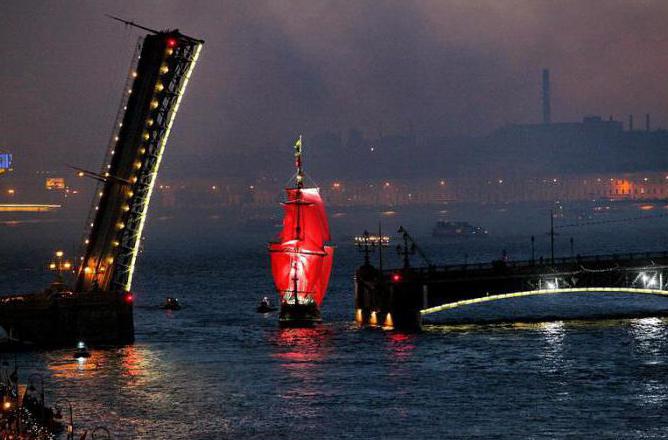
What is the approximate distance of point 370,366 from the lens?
6638 cm

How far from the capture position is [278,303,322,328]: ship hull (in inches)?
3329

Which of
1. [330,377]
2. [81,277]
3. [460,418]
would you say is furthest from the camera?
[81,277]

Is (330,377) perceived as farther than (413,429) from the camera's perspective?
Yes

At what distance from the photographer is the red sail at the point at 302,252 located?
8888 cm

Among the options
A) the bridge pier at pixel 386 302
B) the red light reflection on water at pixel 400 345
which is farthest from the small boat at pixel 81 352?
the bridge pier at pixel 386 302

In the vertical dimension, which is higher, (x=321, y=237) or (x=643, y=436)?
(x=321, y=237)

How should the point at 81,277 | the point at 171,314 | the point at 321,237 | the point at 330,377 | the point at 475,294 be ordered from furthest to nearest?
the point at 171,314 → the point at 321,237 → the point at 475,294 → the point at 81,277 → the point at 330,377

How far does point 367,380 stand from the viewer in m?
62.6

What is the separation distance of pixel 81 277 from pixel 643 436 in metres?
30.2

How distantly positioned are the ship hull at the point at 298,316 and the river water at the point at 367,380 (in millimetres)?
842

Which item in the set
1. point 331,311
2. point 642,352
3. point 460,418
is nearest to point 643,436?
point 460,418

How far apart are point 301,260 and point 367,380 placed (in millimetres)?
27925

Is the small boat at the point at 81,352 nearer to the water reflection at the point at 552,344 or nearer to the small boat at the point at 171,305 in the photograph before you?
the water reflection at the point at 552,344

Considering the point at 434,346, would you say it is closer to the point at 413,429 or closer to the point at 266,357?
the point at 266,357
